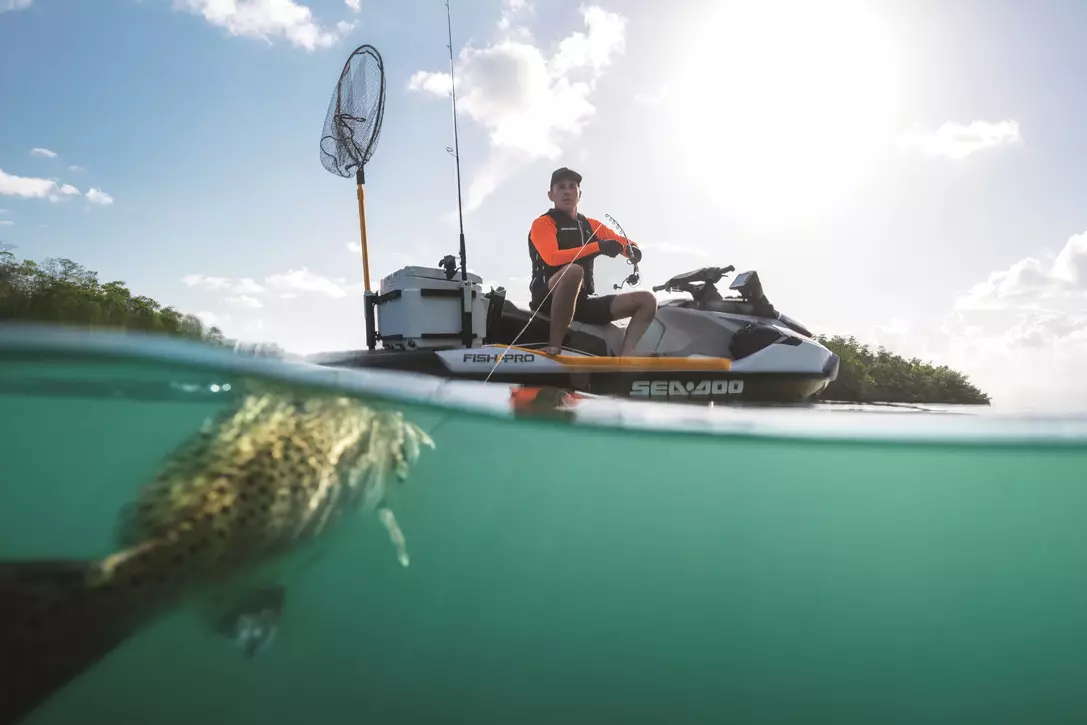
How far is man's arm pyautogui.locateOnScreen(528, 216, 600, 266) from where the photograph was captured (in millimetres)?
5250

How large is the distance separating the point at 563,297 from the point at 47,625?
419cm

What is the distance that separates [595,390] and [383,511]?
2.83 metres

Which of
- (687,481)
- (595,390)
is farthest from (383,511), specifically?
(595,390)

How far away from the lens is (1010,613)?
12.0ft

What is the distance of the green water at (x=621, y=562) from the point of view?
2404 mm

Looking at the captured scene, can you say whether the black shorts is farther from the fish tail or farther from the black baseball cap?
the fish tail

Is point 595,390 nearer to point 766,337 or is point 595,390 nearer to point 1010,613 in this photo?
point 766,337

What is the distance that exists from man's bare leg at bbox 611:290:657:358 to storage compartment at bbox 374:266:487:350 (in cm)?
123

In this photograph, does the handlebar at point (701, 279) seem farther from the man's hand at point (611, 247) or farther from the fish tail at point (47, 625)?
the fish tail at point (47, 625)

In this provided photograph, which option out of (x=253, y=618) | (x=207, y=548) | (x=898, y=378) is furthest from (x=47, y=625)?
(x=898, y=378)

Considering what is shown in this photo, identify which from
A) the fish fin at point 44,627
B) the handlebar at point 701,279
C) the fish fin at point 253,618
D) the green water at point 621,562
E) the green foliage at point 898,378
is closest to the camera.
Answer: the fish fin at point 44,627

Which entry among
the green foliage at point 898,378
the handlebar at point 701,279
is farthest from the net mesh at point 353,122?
the green foliage at point 898,378

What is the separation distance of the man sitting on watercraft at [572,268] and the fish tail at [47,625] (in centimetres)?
373

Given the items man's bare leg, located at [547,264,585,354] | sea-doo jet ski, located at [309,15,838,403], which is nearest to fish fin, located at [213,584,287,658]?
sea-doo jet ski, located at [309,15,838,403]
